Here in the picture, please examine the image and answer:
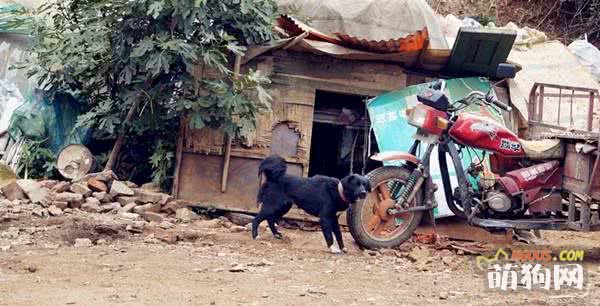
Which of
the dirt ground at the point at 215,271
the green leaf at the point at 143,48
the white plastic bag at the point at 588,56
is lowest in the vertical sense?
the dirt ground at the point at 215,271

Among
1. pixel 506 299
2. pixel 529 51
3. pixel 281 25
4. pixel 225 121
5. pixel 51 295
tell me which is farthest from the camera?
pixel 529 51

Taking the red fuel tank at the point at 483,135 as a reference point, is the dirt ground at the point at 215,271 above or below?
below

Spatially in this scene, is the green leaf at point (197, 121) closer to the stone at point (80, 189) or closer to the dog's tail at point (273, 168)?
the dog's tail at point (273, 168)

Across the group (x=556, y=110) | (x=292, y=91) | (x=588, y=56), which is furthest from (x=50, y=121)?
(x=588, y=56)

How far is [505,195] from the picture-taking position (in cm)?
692

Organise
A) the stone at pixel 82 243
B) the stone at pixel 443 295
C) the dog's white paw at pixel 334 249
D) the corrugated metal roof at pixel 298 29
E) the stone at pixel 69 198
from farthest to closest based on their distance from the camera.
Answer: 1. the corrugated metal roof at pixel 298 29
2. the stone at pixel 69 198
3. the dog's white paw at pixel 334 249
4. the stone at pixel 82 243
5. the stone at pixel 443 295

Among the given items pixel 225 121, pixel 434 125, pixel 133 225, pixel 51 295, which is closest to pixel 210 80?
pixel 225 121

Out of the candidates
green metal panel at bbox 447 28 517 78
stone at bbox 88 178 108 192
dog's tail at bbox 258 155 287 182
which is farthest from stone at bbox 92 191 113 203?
green metal panel at bbox 447 28 517 78

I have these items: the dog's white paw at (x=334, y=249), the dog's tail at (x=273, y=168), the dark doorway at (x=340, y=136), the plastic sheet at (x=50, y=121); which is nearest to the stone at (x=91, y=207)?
the plastic sheet at (x=50, y=121)

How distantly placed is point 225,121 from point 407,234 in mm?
2161

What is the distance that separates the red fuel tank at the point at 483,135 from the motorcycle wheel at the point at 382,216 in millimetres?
560

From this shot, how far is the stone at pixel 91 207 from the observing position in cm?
761

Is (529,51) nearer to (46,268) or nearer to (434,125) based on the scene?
(434,125)

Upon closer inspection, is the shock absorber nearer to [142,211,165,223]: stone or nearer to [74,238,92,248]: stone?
[142,211,165,223]: stone
